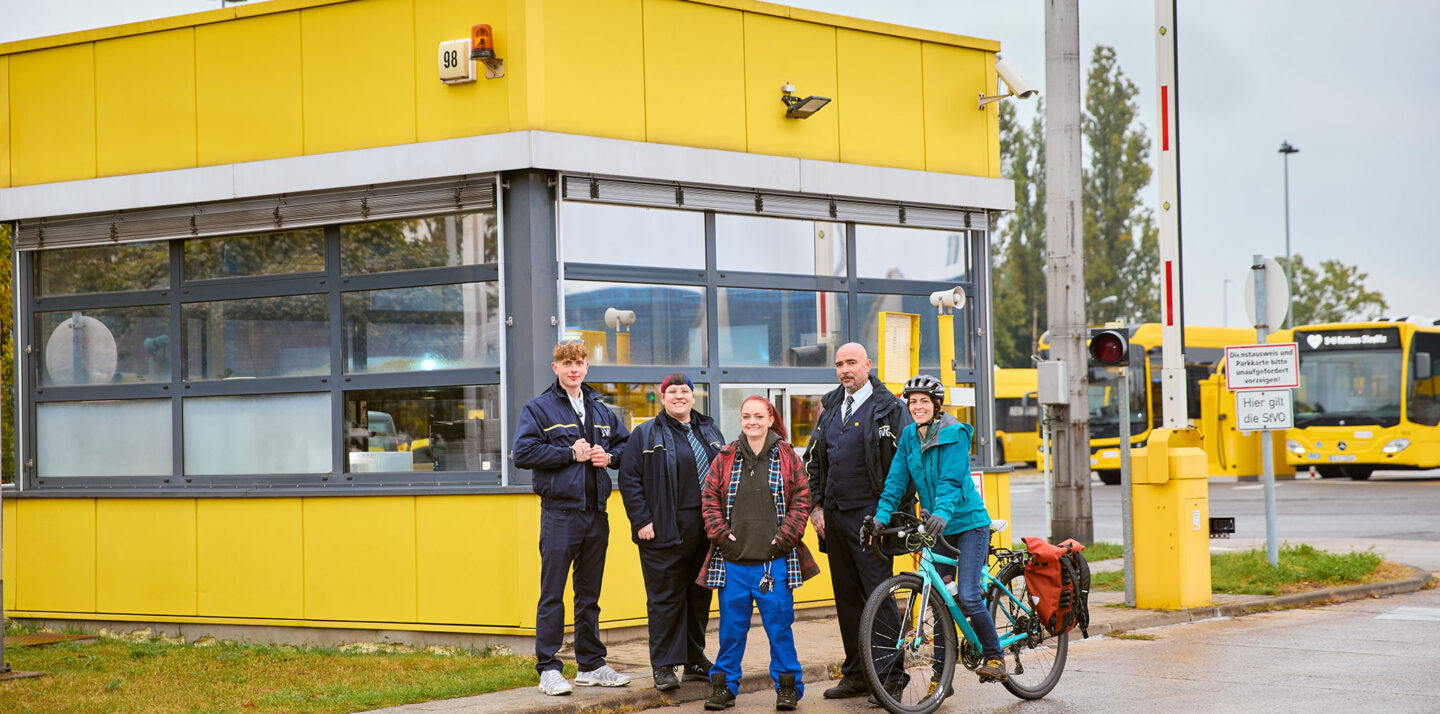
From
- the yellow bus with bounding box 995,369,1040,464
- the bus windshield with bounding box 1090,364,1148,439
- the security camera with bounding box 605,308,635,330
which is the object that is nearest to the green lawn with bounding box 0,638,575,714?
the security camera with bounding box 605,308,635,330

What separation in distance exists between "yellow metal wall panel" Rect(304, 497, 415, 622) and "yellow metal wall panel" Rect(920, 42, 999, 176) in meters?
5.27

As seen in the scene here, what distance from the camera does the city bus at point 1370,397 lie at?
29.3 metres

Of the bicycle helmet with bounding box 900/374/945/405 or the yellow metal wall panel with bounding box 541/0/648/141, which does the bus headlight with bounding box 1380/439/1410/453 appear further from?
the bicycle helmet with bounding box 900/374/945/405

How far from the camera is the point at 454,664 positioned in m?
9.25

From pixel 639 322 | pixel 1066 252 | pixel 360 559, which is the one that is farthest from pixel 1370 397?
pixel 360 559

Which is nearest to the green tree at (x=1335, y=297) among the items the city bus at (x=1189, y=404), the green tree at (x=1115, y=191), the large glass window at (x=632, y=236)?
the green tree at (x=1115, y=191)

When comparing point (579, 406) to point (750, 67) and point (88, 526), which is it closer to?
point (750, 67)

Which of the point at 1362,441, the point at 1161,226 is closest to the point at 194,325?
the point at 1161,226

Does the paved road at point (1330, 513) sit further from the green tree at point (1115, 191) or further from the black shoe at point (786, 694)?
the green tree at point (1115, 191)

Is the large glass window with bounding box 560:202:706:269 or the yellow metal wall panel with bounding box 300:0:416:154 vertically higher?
the yellow metal wall panel with bounding box 300:0:416:154

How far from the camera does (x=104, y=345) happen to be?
456 inches

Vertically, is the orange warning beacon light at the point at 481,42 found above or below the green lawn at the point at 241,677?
above

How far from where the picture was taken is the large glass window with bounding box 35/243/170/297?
11352 mm

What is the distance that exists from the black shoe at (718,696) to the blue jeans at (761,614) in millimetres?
32
